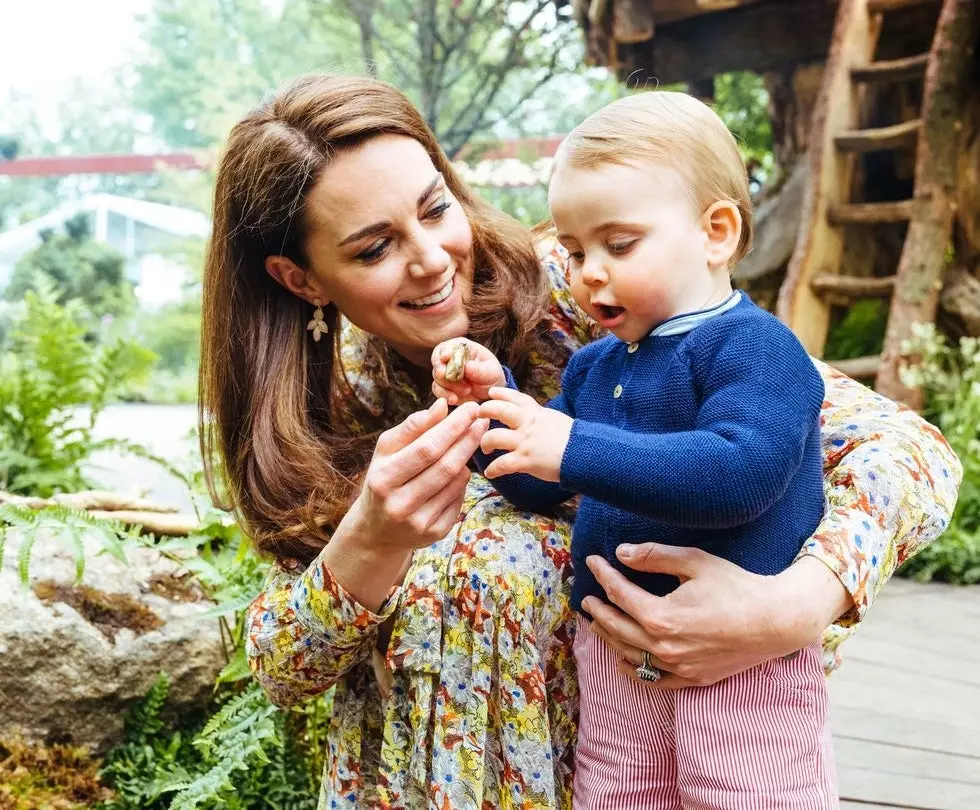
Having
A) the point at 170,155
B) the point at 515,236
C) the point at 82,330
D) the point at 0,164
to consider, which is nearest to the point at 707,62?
the point at 82,330

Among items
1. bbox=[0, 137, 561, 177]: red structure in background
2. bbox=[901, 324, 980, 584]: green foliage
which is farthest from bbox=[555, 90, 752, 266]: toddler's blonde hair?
bbox=[0, 137, 561, 177]: red structure in background

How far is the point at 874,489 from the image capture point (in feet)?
4.57

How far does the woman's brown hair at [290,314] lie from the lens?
165cm

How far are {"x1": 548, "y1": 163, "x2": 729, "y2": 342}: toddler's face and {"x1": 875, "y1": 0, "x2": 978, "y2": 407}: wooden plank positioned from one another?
3.51 m

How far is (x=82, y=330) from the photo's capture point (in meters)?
3.62

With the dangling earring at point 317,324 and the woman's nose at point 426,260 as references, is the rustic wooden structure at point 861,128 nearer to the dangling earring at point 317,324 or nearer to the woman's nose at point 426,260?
the dangling earring at point 317,324

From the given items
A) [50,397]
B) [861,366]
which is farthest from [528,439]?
[861,366]

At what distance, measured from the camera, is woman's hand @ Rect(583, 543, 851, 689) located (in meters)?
1.23

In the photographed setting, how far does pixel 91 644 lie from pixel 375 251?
119 cm

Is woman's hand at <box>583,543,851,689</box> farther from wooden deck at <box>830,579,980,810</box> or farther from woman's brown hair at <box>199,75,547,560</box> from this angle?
wooden deck at <box>830,579,980,810</box>

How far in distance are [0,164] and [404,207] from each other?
13181mm

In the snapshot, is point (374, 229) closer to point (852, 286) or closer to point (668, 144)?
point (668, 144)

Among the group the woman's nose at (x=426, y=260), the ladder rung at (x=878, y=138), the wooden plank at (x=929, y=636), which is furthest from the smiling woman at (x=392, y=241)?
the ladder rung at (x=878, y=138)

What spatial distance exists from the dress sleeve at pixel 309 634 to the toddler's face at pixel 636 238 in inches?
21.7
